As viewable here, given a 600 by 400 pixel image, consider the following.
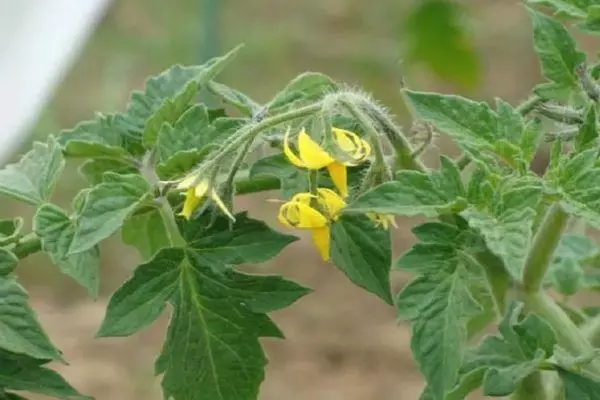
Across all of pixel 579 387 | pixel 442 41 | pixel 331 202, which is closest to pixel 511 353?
pixel 579 387

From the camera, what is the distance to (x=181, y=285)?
0.62m

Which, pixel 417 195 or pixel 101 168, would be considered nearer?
pixel 417 195

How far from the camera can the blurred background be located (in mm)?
2225

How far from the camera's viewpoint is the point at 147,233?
752mm

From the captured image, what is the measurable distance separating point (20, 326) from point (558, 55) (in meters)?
0.37

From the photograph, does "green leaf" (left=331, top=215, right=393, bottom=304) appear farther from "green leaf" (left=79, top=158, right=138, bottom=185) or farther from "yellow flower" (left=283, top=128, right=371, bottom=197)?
"green leaf" (left=79, top=158, right=138, bottom=185)

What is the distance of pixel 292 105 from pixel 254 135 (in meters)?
0.10

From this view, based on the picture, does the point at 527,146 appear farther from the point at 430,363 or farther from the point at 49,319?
the point at 49,319

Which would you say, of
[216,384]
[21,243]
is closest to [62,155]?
[21,243]

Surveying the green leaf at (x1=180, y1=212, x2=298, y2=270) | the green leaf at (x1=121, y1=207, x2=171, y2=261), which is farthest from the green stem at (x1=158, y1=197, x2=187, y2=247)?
the green leaf at (x1=121, y1=207, x2=171, y2=261)

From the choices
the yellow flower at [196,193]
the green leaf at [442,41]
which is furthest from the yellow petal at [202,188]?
the green leaf at [442,41]

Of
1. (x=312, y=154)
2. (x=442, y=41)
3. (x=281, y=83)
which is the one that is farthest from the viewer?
(x=281, y=83)

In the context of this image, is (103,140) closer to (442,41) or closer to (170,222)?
(170,222)

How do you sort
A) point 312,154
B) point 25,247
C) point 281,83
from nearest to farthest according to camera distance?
point 312,154 → point 25,247 → point 281,83
